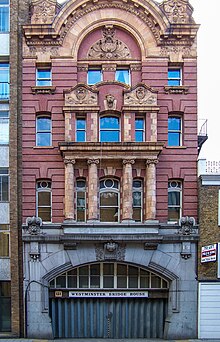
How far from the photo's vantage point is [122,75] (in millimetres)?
22297

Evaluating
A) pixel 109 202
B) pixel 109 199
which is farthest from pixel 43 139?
pixel 109 202

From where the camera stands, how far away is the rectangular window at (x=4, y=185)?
21.8 metres

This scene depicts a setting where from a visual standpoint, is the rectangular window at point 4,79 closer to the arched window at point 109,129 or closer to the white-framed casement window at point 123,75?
the arched window at point 109,129

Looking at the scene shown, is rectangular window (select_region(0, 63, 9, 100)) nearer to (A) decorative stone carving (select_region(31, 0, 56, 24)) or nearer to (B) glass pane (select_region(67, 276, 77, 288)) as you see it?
(A) decorative stone carving (select_region(31, 0, 56, 24))

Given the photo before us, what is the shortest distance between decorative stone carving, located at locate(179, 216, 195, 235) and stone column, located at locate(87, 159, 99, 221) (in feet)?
15.0

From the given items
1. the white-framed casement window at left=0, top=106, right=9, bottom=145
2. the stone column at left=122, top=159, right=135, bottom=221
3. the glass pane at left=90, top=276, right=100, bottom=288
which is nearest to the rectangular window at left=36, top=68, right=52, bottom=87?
the white-framed casement window at left=0, top=106, right=9, bottom=145

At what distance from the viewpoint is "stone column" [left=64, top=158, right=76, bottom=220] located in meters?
20.8

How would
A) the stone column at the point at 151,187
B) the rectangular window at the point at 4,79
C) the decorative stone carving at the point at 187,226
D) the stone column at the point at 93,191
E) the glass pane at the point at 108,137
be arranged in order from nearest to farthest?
the stone column at the point at 151,187
the stone column at the point at 93,191
the decorative stone carving at the point at 187,226
the glass pane at the point at 108,137
the rectangular window at the point at 4,79

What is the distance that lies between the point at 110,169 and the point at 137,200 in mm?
2243

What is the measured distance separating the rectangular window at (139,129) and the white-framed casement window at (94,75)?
125 inches

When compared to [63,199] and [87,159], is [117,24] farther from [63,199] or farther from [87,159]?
[63,199]

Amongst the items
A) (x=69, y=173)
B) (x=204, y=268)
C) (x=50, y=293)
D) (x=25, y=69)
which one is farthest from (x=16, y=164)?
(x=204, y=268)

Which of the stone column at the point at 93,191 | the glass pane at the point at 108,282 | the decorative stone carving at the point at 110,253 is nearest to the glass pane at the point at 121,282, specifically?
the glass pane at the point at 108,282

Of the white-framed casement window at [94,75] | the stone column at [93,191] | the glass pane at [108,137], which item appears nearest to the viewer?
the stone column at [93,191]
